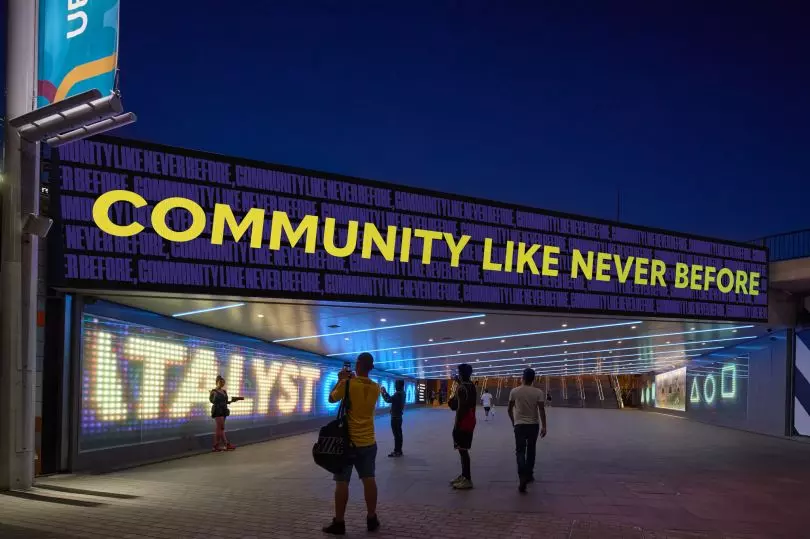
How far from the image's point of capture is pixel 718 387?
30.0 meters

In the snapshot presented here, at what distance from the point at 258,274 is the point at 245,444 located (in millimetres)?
8081

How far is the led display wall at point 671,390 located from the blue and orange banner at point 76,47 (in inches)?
1431

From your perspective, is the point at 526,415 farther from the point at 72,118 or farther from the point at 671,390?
the point at 671,390

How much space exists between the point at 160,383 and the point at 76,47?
7.62 metres

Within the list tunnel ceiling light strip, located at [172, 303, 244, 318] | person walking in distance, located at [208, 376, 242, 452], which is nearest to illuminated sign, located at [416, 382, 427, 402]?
person walking in distance, located at [208, 376, 242, 452]

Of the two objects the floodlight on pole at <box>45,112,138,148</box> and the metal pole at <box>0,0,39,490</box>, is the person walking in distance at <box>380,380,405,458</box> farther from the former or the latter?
the floodlight on pole at <box>45,112,138,148</box>

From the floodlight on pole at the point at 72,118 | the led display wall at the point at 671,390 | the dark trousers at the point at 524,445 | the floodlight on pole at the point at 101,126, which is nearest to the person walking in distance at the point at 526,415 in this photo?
the dark trousers at the point at 524,445

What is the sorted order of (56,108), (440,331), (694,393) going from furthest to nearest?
(694,393), (440,331), (56,108)

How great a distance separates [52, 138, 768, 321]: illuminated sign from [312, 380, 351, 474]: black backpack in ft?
16.9

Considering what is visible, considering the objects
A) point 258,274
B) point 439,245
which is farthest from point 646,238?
point 258,274

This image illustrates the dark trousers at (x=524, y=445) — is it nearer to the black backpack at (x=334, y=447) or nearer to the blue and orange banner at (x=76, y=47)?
the black backpack at (x=334, y=447)

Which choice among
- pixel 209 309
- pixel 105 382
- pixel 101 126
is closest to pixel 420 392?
pixel 209 309

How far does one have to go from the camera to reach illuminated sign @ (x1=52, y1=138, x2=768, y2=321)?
10469 millimetres

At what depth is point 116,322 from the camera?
41.0 feet
